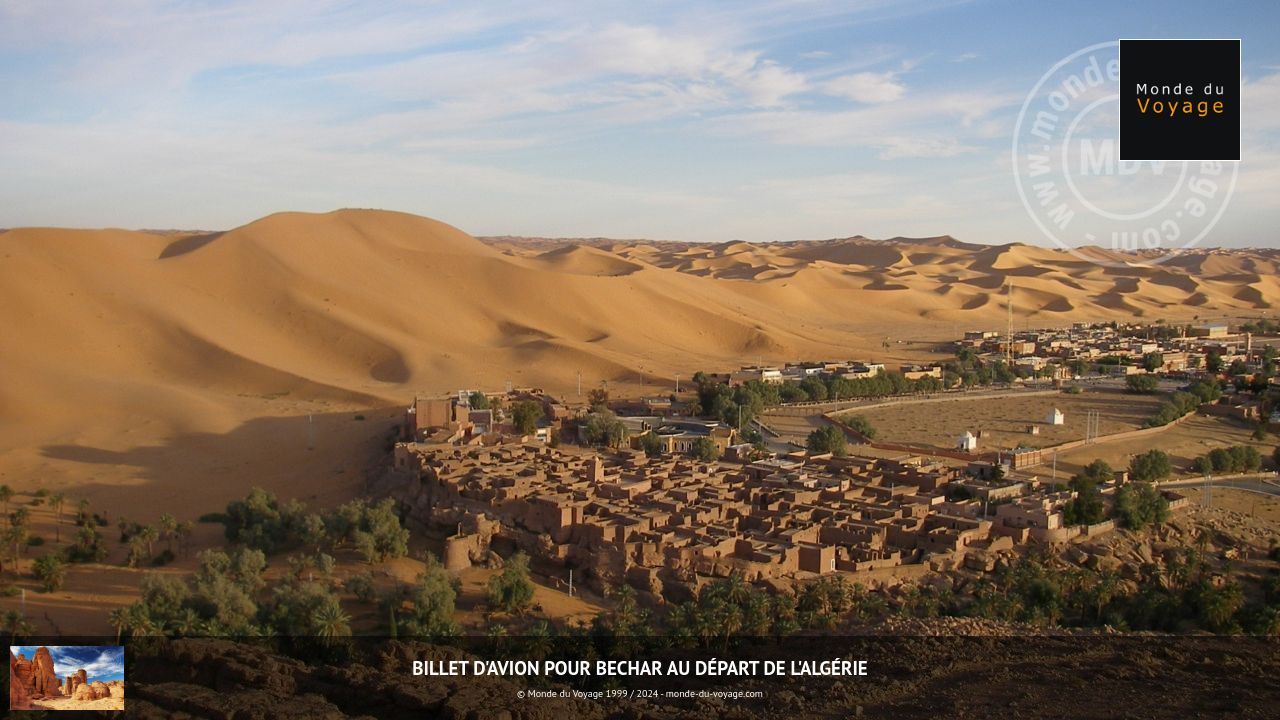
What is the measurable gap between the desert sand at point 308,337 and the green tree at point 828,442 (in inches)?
419

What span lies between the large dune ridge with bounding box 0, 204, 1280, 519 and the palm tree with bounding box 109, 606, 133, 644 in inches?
305

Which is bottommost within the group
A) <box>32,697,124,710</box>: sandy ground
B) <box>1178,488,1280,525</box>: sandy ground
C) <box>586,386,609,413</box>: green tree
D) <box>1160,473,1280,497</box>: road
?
<box>1178,488,1280,525</box>: sandy ground

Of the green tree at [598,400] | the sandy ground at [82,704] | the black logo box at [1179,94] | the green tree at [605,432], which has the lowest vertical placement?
the sandy ground at [82,704]

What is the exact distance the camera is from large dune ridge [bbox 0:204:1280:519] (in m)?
23.9

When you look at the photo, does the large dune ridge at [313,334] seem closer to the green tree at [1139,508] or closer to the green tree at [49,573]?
the green tree at [49,573]

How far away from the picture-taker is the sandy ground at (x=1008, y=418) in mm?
28797

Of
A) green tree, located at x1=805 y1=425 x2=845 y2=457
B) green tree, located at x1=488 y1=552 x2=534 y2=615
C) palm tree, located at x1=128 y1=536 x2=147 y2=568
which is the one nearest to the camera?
green tree, located at x1=488 y1=552 x2=534 y2=615

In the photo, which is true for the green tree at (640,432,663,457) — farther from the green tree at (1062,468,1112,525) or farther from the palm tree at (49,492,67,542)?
the palm tree at (49,492,67,542)

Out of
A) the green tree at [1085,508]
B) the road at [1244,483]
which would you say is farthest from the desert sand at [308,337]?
the road at [1244,483]

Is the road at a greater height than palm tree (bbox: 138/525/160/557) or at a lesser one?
lesser

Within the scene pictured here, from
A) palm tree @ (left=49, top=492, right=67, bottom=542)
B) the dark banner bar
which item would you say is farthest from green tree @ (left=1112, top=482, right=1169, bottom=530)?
palm tree @ (left=49, top=492, right=67, bottom=542)

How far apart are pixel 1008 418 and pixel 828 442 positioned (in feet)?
33.5

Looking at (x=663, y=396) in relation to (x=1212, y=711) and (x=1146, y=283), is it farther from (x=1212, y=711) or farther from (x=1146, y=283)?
(x=1146, y=283)

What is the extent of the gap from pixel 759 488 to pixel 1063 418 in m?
17.5
